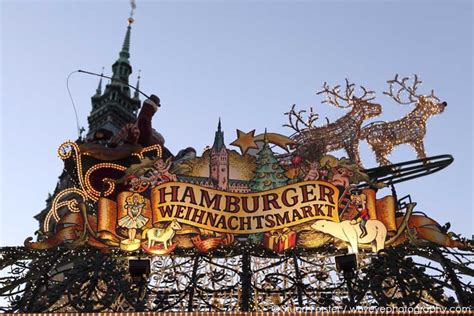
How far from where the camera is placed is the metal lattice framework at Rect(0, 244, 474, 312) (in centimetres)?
1156

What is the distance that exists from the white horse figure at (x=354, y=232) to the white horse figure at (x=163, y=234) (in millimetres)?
3335

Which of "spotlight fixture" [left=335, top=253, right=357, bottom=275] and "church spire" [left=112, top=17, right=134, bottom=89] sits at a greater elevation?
"church spire" [left=112, top=17, right=134, bottom=89]

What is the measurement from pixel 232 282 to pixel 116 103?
4842cm

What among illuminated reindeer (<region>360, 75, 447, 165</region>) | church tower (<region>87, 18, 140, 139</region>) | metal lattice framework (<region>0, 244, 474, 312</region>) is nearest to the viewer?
metal lattice framework (<region>0, 244, 474, 312</region>)

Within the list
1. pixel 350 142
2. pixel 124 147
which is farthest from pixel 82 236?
pixel 350 142

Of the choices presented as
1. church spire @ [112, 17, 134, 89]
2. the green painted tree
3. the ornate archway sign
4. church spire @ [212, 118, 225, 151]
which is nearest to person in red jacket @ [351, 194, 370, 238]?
the ornate archway sign

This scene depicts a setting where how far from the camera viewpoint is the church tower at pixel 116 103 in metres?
58.1

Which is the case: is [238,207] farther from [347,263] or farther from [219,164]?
[347,263]

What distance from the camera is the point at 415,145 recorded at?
16641 millimetres

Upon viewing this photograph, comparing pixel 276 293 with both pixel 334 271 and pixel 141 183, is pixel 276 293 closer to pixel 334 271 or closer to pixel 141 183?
pixel 334 271

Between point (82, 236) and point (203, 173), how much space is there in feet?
11.1

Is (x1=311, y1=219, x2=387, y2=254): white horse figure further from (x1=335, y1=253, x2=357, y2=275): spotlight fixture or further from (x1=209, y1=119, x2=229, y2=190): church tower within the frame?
(x1=209, y1=119, x2=229, y2=190): church tower

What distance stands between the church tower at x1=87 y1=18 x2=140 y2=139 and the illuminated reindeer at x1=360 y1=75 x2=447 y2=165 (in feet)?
Answer: 139

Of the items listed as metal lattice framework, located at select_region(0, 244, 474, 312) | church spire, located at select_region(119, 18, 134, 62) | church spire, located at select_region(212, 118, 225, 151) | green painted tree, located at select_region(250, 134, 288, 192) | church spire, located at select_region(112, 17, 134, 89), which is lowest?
metal lattice framework, located at select_region(0, 244, 474, 312)
